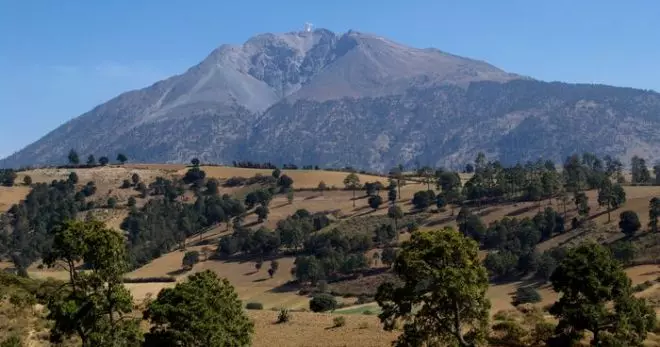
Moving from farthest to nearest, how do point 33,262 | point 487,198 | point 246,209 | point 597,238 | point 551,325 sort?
point 246,209
point 487,198
point 33,262
point 597,238
point 551,325

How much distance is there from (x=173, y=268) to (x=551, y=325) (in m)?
114

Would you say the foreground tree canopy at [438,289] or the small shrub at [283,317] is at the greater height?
the foreground tree canopy at [438,289]

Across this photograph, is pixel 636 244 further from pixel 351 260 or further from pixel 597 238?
pixel 351 260

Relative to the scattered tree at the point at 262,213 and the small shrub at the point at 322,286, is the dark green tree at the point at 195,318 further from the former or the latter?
the scattered tree at the point at 262,213

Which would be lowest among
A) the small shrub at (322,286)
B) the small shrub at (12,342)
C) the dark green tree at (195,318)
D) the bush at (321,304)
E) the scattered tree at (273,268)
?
the small shrub at (322,286)

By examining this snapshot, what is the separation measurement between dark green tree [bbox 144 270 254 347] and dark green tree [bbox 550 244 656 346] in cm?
1791

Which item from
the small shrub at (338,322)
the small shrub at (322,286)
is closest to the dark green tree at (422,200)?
the small shrub at (322,286)

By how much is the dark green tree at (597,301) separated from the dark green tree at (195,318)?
17.9 meters

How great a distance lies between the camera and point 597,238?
129125 mm

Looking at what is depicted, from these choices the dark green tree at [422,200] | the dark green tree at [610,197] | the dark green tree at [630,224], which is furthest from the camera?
the dark green tree at [422,200]

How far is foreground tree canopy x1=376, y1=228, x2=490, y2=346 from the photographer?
103ft

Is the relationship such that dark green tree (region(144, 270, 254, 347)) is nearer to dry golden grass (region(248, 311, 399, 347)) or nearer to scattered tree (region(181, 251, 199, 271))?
dry golden grass (region(248, 311, 399, 347))

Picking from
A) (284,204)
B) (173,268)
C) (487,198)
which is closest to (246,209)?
(284,204)

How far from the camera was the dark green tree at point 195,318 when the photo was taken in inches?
1377
